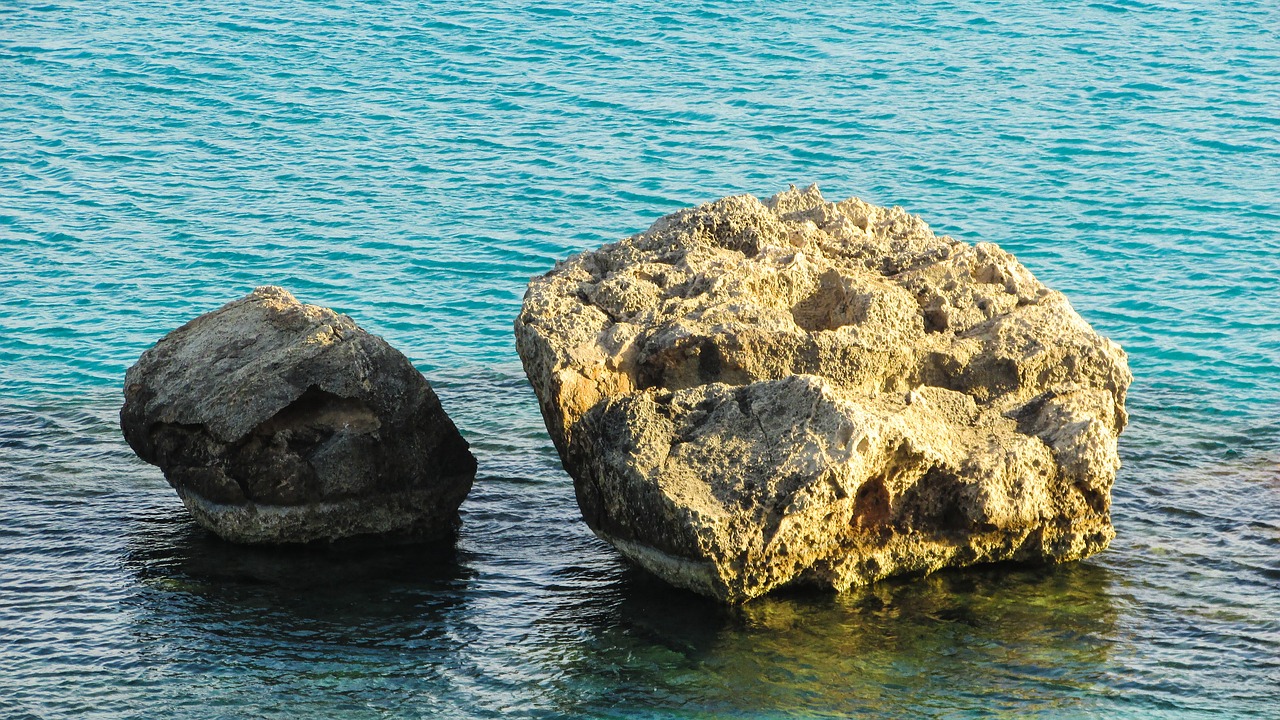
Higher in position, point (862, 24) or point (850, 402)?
point (862, 24)

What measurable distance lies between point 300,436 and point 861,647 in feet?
16.6

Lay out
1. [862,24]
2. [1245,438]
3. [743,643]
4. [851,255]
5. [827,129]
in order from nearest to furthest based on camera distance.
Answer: [743,643] < [851,255] < [1245,438] < [827,129] < [862,24]

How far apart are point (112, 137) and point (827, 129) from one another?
1263 cm

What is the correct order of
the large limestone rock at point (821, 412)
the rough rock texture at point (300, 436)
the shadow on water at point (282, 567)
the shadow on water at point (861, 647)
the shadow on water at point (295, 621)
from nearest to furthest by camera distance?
the shadow on water at point (861, 647) → the shadow on water at point (295, 621) → the large limestone rock at point (821, 412) → the shadow on water at point (282, 567) → the rough rock texture at point (300, 436)

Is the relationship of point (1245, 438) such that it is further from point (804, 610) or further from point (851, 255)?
point (804, 610)

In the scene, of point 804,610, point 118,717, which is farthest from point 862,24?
point 118,717

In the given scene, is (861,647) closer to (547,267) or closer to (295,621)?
(295,621)

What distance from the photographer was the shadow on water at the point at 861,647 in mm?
10133

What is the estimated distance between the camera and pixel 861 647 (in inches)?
426

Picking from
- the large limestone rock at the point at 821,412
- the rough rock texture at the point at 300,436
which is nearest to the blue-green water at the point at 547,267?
the rough rock texture at the point at 300,436

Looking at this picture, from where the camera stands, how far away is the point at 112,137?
26.3 m

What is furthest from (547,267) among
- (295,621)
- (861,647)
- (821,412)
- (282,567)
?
(861,647)

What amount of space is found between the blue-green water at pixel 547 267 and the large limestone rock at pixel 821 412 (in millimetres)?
524

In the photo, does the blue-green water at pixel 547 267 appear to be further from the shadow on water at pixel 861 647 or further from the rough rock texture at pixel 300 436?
the rough rock texture at pixel 300 436
